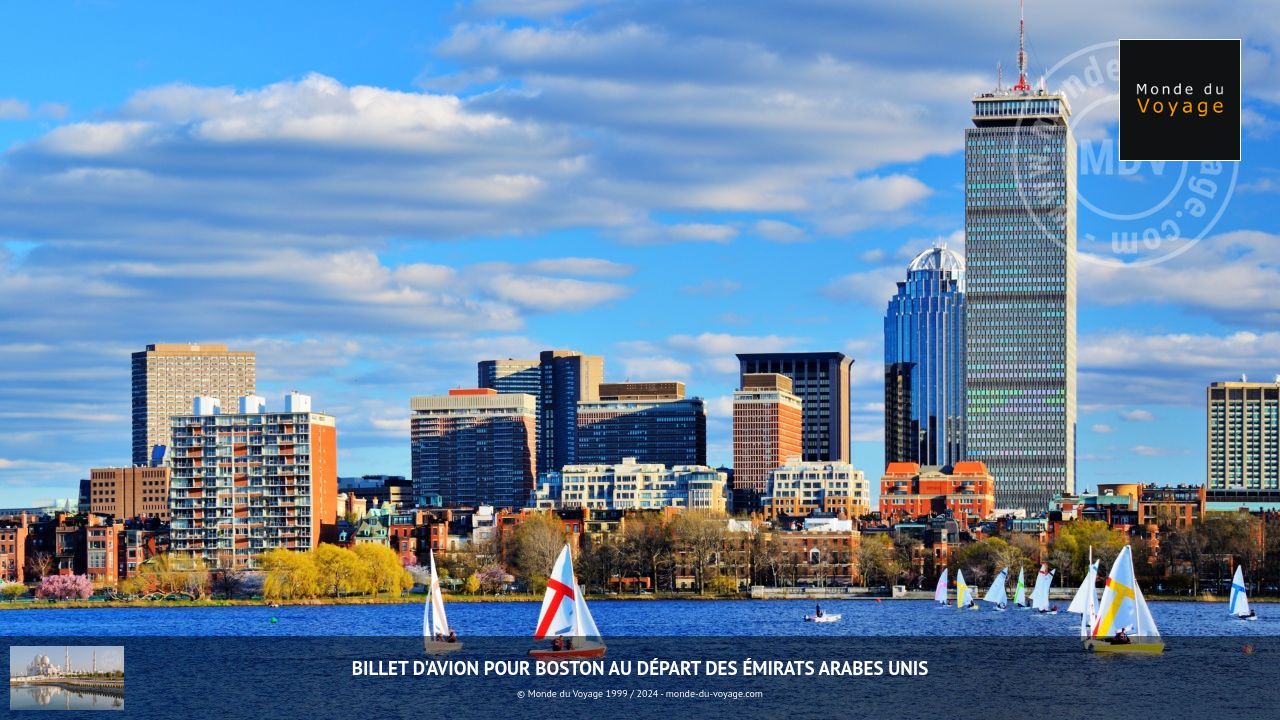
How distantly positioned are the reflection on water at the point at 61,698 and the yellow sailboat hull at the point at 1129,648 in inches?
2820

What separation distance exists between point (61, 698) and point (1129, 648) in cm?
7760

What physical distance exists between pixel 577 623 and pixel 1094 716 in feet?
104

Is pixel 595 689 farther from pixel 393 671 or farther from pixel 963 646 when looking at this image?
pixel 963 646

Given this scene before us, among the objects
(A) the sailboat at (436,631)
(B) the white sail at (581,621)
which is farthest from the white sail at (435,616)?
(B) the white sail at (581,621)

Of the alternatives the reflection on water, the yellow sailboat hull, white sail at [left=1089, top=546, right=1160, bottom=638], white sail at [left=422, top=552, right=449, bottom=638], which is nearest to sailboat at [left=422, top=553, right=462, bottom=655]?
white sail at [left=422, top=552, right=449, bottom=638]

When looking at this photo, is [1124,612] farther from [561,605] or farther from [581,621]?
[561,605]

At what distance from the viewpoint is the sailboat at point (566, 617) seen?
127m

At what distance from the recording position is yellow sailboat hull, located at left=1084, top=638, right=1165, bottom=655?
15375 cm

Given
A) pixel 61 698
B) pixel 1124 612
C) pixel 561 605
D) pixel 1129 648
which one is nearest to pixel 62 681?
pixel 61 698

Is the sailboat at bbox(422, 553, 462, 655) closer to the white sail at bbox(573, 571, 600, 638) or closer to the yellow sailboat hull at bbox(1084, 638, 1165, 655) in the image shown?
the white sail at bbox(573, 571, 600, 638)

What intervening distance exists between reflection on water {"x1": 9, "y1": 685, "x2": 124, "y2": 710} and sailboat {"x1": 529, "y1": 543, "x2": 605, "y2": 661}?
26050mm

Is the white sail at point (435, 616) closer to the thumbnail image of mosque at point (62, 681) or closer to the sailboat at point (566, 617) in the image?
the sailboat at point (566, 617)

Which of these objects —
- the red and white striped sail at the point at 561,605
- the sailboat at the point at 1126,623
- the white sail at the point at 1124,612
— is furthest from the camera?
the sailboat at the point at 1126,623

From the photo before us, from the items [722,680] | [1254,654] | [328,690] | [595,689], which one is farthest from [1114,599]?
[328,690]
